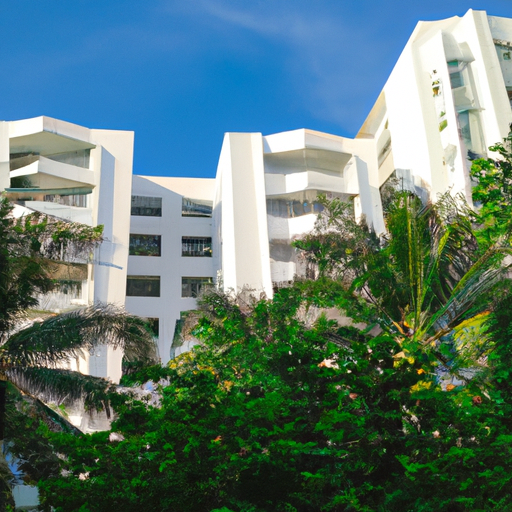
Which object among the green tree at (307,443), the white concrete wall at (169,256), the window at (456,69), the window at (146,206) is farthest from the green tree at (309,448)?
the window at (146,206)

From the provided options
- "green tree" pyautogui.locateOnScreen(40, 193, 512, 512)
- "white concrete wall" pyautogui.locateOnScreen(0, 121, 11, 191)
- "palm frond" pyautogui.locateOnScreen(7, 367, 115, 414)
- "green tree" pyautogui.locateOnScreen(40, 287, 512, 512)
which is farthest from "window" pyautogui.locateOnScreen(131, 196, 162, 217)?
"green tree" pyautogui.locateOnScreen(40, 287, 512, 512)

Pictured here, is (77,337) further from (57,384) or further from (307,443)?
(307,443)

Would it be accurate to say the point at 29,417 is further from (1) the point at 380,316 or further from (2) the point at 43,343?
(1) the point at 380,316

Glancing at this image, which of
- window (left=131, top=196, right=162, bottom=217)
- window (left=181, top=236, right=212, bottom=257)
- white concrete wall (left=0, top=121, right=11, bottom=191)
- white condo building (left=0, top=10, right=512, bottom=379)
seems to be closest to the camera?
white concrete wall (left=0, top=121, right=11, bottom=191)

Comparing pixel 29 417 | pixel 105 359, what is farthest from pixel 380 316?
pixel 105 359

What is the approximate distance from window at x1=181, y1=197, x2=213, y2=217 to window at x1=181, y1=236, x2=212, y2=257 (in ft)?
5.07

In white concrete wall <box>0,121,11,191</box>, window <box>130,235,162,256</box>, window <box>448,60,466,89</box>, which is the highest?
window <box>448,60,466,89</box>

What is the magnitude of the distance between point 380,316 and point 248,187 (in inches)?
635

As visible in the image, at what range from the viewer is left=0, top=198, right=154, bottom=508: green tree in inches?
619

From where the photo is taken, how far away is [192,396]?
1255 cm

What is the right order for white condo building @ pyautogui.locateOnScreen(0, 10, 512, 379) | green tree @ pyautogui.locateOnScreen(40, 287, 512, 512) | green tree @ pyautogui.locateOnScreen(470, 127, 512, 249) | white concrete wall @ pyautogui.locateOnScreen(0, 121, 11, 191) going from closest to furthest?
green tree @ pyautogui.locateOnScreen(40, 287, 512, 512), green tree @ pyautogui.locateOnScreen(470, 127, 512, 249), white concrete wall @ pyautogui.locateOnScreen(0, 121, 11, 191), white condo building @ pyautogui.locateOnScreen(0, 10, 512, 379)

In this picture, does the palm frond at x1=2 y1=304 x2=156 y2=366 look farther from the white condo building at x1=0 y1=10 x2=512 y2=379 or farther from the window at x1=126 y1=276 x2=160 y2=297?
the window at x1=126 y1=276 x2=160 y2=297

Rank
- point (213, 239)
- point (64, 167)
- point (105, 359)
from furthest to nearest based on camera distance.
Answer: point (213, 239) < point (64, 167) < point (105, 359)

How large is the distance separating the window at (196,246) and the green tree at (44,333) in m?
21.7
